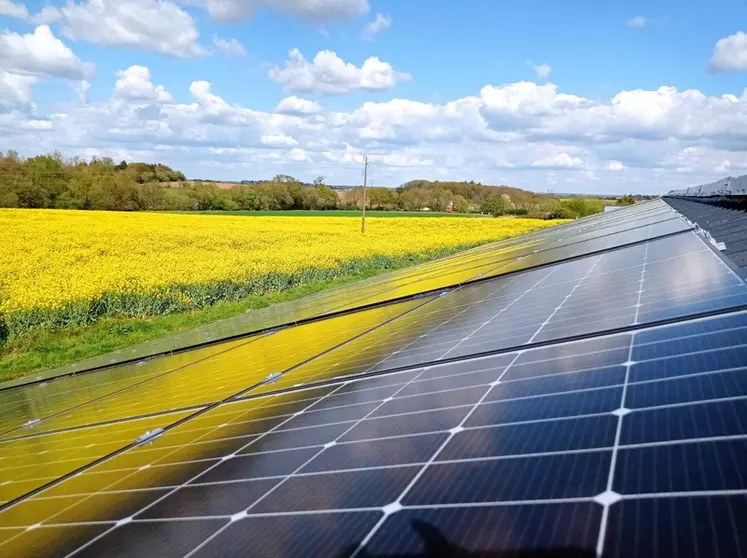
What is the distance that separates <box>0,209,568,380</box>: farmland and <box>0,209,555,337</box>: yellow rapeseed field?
0.05 meters

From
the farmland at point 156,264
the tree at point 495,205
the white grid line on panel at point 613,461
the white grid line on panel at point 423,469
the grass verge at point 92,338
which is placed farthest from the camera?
the tree at point 495,205

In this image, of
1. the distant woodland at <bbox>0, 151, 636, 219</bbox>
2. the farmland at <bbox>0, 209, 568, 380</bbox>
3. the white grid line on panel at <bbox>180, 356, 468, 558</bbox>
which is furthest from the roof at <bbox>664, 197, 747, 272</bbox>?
the distant woodland at <bbox>0, 151, 636, 219</bbox>

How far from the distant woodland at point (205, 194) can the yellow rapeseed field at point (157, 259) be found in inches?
741

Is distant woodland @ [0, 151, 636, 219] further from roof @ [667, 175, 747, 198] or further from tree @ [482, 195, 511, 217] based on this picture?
roof @ [667, 175, 747, 198]

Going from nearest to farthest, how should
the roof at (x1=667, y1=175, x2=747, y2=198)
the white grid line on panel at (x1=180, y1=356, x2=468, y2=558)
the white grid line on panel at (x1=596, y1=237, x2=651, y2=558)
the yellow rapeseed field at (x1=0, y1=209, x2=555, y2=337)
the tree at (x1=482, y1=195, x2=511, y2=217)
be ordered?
the white grid line on panel at (x1=596, y1=237, x2=651, y2=558)
the white grid line on panel at (x1=180, y1=356, x2=468, y2=558)
the roof at (x1=667, y1=175, x2=747, y2=198)
the yellow rapeseed field at (x1=0, y1=209, x2=555, y2=337)
the tree at (x1=482, y1=195, x2=511, y2=217)

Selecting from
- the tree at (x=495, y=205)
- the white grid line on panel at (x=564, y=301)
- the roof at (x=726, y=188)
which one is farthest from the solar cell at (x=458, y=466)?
the tree at (x=495, y=205)

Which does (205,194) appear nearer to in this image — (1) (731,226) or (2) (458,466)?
(1) (731,226)

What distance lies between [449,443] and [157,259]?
92.5 feet

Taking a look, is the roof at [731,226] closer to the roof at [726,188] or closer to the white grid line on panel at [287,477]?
the roof at [726,188]

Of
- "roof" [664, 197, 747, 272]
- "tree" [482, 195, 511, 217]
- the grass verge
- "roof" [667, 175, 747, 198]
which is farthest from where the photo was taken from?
"tree" [482, 195, 511, 217]

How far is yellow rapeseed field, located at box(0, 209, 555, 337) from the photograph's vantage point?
2145cm

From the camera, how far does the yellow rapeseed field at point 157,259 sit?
2145 centimetres

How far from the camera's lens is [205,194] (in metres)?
87.2

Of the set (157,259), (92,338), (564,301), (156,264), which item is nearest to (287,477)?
(564,301)
